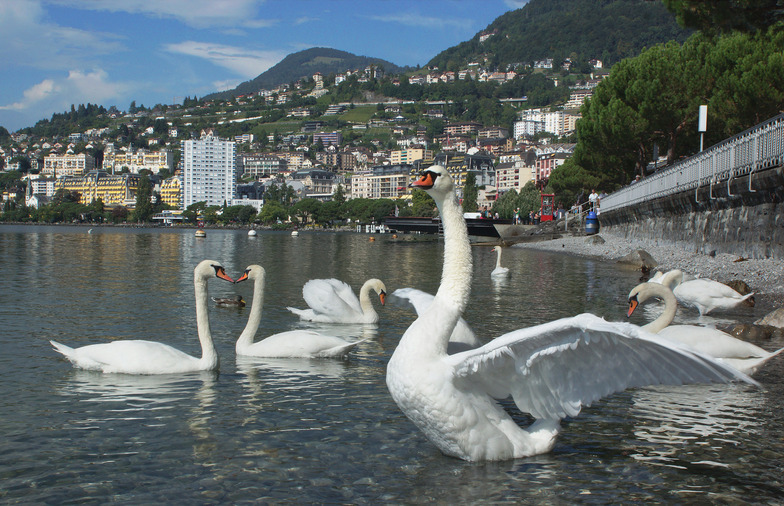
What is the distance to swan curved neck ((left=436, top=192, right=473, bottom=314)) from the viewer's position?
4992 millimetres

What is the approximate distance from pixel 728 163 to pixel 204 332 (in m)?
19.9

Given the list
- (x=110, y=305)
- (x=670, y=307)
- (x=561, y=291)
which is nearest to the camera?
(x=670, y=307)

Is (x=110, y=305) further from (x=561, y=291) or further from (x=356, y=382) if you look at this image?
(x=561, y=291)

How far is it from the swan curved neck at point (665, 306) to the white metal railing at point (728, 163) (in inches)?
434

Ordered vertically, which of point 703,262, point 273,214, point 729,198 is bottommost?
point 703,262

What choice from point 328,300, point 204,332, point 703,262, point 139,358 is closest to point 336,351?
point 204,332

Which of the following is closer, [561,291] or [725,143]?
[561,291]

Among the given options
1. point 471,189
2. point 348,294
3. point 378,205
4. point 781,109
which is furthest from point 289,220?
point 348,294

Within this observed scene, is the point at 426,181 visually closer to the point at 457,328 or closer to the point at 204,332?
the point at 457,328

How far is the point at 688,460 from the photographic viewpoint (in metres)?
5.43

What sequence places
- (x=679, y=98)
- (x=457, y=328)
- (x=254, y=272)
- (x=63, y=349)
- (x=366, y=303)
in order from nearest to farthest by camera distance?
(x=457, y=328) < (x=63, y=349) < (x=254, y=272) < (x=366, y=303) < (x=679, y=98)

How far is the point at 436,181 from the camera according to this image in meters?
5.07

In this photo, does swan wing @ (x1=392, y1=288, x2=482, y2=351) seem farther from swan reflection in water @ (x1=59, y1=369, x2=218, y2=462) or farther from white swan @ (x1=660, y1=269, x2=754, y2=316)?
white swan @ (x1=660, y1=269, x2=754, y2=316)

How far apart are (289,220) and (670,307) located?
193 meters
